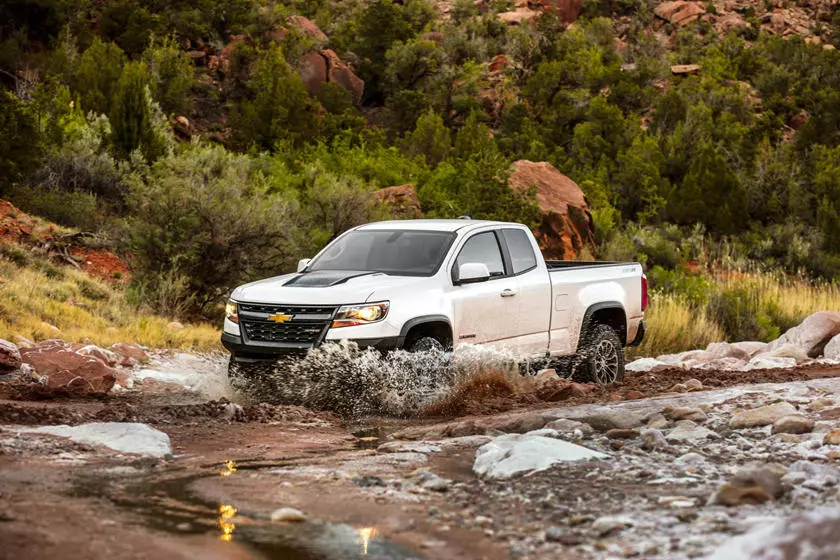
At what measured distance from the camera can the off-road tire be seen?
11266 millimetres

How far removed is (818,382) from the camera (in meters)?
11.1

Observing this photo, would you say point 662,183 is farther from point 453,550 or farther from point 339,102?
point 453,550

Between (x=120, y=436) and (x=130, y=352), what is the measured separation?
18.7ft

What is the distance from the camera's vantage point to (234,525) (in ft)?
17.0

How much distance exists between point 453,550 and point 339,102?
38.6m

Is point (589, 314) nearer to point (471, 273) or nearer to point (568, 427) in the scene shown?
point (471, 273)

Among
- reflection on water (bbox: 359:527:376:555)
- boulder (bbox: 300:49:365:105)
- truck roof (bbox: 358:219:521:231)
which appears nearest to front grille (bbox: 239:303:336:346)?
truck roof (bbox: 358:219:521:231)

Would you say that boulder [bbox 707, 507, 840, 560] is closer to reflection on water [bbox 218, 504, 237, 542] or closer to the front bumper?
reflection on water [bbox 218, 504, 237, 542]

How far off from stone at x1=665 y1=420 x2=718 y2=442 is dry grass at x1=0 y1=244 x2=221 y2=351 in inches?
306

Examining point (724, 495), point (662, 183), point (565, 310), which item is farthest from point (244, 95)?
point (724, 495)

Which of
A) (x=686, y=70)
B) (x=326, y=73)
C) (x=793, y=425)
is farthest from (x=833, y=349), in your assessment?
(x=686, y=70)

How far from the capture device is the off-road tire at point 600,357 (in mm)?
11266

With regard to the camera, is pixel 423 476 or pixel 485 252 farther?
pixel 485 252

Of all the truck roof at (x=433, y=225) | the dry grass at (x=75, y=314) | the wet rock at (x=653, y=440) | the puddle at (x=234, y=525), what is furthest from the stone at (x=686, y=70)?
the puddle at (x=234, y=525)
